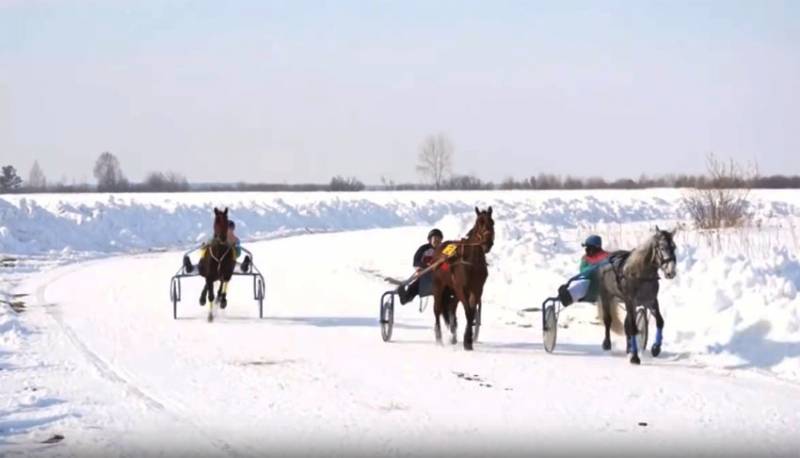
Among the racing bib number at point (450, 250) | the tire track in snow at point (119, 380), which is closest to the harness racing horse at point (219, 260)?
the tire track in snow at point (119, 380)

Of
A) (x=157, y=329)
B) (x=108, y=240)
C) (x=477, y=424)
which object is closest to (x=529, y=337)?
(x=157, y=329)

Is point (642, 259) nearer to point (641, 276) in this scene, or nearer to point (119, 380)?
point (641, 276)

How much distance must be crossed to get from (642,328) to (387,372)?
3.53 meters

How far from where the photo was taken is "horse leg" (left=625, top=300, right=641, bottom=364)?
1207 centimetres

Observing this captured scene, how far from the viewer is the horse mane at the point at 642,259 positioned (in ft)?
40.0

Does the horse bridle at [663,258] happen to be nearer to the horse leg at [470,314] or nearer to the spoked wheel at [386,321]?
the horse leg at [470,314]

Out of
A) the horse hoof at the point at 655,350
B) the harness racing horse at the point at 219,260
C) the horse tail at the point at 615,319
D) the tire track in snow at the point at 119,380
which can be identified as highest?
the harness racing horse at the point at 219,260

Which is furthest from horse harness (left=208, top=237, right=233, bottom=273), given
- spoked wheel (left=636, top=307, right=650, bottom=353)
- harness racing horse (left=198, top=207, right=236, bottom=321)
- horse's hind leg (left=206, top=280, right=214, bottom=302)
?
spoked wheel (left=636, top=307, right=650, bottom=353)

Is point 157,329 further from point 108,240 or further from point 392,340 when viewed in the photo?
point 108,240

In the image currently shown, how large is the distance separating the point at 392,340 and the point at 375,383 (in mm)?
3792

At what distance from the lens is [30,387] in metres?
10.3

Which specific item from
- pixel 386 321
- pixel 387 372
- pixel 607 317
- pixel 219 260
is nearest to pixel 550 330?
pixel 607 317

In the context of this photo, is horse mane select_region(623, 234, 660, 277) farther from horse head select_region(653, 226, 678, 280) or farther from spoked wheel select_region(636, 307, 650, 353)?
spoked wheel select_region(636, 307, 650, 353)

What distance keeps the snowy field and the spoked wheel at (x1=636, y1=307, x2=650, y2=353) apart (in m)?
0.42
